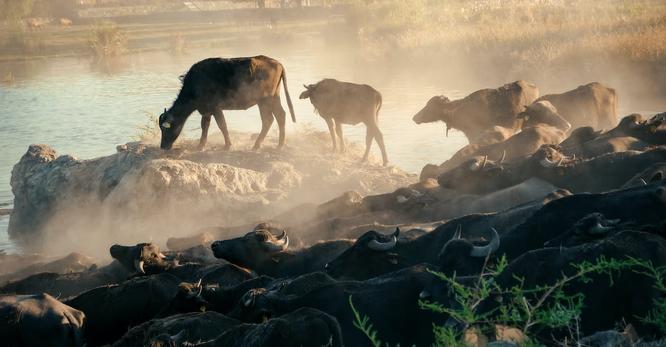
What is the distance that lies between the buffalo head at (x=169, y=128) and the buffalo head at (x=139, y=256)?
18.9 feet

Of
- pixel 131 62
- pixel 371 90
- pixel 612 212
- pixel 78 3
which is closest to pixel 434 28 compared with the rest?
pixel 131 62

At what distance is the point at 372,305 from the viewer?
727cm

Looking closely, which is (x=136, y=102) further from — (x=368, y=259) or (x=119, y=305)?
(x=368, y=259)

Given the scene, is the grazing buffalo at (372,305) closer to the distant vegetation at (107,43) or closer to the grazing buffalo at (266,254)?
the grazing buffalo at (266,254)

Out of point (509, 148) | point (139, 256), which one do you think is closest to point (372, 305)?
point (139, 256)

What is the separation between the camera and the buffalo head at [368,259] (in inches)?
335

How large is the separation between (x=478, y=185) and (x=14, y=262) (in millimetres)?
6951

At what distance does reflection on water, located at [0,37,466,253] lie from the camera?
25.1 metres

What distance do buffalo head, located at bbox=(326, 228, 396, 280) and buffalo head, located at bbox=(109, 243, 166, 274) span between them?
2554mm

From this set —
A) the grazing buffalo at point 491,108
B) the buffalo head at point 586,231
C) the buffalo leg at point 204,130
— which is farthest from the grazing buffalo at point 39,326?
the grazing buffalo at point 491,108

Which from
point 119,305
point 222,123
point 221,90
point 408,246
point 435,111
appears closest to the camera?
point 119,305

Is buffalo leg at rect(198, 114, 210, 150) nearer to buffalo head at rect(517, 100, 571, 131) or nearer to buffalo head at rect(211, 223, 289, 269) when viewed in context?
buffalo head at rect(517, 100, 571, 131)

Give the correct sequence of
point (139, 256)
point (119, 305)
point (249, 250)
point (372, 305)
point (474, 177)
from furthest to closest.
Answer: point (474, 177)
point (139, 256)
point (249, 250)
point (119, 305)
point (372, 305)

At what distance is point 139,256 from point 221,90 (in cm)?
634
